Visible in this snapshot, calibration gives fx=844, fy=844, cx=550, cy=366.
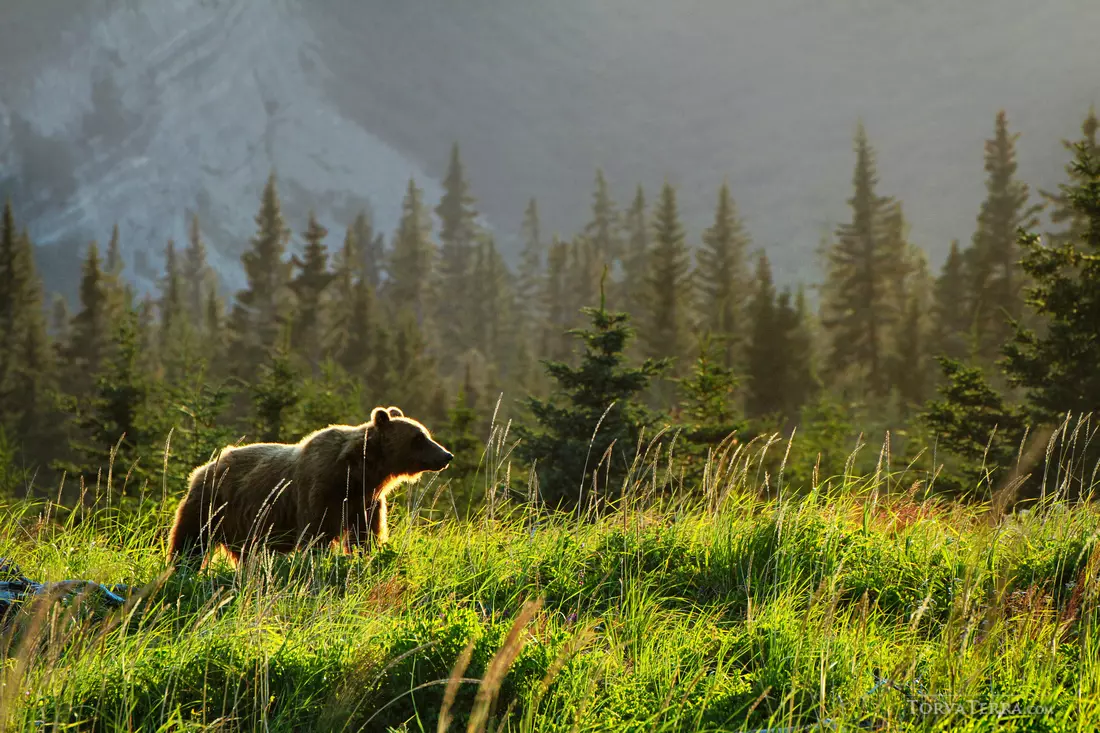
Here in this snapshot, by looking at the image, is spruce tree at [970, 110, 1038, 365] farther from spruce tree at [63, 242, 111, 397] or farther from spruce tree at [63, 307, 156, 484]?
spruce tree at [63, 242, 111, 397]

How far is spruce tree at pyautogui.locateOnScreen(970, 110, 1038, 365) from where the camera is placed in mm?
45344

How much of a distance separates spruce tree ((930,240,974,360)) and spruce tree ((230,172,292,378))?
43516 millimetres

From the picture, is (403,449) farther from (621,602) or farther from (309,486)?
(621,602)

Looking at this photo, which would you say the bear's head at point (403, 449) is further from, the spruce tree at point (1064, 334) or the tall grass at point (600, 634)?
the spruce tree at point (1064, 334)

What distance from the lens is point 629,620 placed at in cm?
483

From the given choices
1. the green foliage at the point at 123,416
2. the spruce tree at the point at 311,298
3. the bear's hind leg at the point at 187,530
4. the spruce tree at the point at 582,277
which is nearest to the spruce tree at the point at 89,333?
the spruce tree at the point at 311,298

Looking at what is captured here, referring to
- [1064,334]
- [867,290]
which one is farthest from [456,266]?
[1064,334]

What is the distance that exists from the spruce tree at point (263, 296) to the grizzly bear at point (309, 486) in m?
53.0

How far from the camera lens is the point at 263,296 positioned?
68000mm

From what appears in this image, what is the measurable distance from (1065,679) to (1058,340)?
12.3 metres

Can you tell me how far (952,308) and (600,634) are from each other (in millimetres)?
53877

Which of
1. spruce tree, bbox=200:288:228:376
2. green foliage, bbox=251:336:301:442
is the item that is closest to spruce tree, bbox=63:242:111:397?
spruce tree, bbox=200:288:228:376

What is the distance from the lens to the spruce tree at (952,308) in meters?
49.1

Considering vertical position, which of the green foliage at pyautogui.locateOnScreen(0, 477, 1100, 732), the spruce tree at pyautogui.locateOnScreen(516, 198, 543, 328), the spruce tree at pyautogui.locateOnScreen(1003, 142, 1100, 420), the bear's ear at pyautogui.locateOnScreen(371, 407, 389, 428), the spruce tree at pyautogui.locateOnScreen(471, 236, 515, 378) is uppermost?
the spruce tree at pyautogui.locateOnScreen(516, 198, 543, 328)
